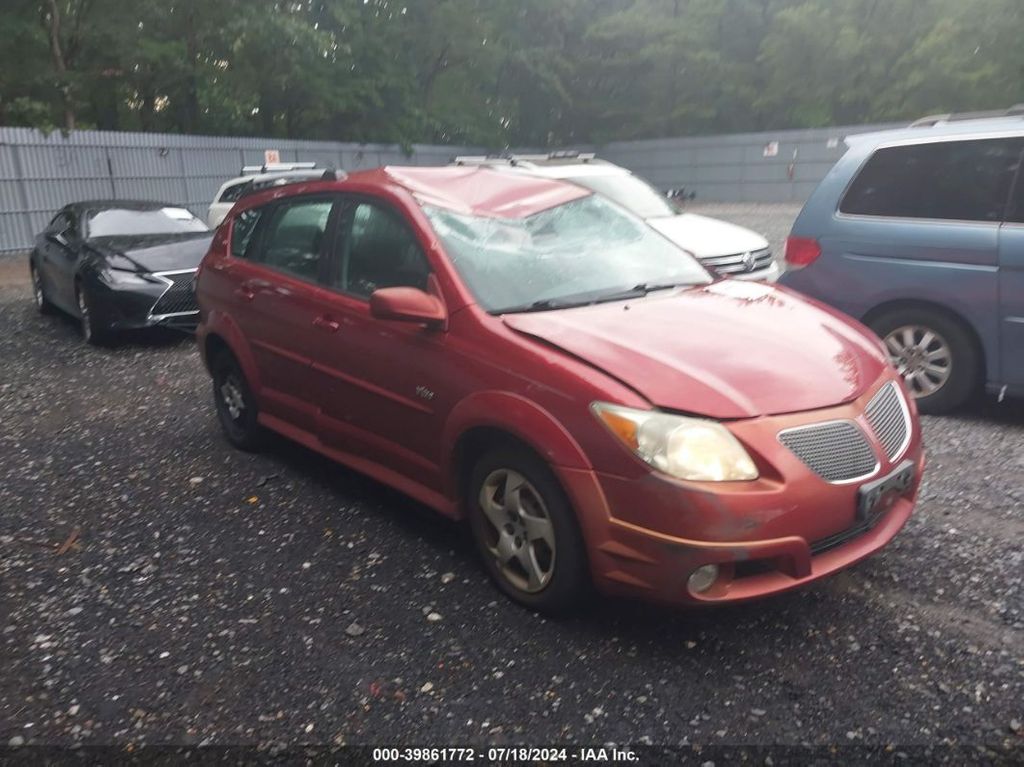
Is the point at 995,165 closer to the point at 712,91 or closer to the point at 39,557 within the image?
the point at 39,557

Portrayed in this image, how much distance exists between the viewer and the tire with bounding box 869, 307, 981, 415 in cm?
567

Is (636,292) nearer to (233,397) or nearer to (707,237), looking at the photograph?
(233,397)

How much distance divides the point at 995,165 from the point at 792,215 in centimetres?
2153

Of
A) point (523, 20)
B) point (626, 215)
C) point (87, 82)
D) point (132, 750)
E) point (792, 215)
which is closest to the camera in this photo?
point (132, 750)

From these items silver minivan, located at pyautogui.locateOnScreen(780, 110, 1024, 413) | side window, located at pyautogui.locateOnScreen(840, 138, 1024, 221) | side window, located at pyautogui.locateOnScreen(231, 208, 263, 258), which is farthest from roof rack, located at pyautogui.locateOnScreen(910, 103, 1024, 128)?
side window, located at pyautogui.locateOnScreen(231, 208, 263, 258)

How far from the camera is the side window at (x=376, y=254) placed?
4.07m

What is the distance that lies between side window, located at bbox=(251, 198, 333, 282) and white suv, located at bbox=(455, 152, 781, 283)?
8.57 feet

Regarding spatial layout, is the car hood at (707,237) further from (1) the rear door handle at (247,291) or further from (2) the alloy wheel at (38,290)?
(2) the alloy wheel at (38,290)

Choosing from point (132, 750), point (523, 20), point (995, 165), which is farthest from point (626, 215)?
point (523, 20)

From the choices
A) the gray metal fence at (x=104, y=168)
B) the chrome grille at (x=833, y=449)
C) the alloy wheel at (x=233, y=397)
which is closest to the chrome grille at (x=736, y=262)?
the alloy wheel at (x=233, y=397)

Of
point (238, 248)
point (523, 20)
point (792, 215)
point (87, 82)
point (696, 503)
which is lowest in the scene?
point (792, 215)

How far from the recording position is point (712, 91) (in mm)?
44219

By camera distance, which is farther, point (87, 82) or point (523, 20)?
point (523, 20)

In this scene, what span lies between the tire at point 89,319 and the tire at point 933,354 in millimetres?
7162
